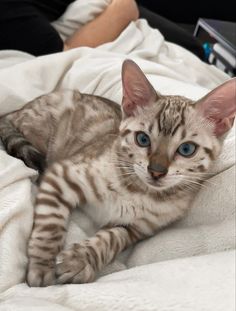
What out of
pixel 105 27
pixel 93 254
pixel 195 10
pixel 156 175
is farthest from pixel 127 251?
pixel 195 10

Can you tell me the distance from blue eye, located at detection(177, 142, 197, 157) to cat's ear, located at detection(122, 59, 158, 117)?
178mm

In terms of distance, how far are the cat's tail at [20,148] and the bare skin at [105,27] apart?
0.92 metres

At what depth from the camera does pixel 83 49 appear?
193cm

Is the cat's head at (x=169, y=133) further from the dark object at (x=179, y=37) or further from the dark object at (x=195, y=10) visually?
the dark object at (x=195, y=10)

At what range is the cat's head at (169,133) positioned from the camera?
110 centimetres

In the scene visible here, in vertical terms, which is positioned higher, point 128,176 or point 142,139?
point 142,139

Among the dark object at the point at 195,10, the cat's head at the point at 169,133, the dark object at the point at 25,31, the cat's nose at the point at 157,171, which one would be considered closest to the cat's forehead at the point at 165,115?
the cat's head at the point at 169,133

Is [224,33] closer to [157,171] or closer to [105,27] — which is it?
[105,27]

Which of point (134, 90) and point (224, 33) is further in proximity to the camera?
point (224, 33)

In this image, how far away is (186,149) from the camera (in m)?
1.12

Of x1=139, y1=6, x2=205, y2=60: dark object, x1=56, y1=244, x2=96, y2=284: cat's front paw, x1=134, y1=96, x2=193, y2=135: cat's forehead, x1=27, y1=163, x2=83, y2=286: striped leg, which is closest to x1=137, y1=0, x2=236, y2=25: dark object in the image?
x1=139, y1=6, x2=205, y2=60: dark object

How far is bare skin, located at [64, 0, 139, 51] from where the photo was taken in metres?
2.27

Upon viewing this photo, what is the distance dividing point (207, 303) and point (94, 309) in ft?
0.76

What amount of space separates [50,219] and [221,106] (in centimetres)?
57
